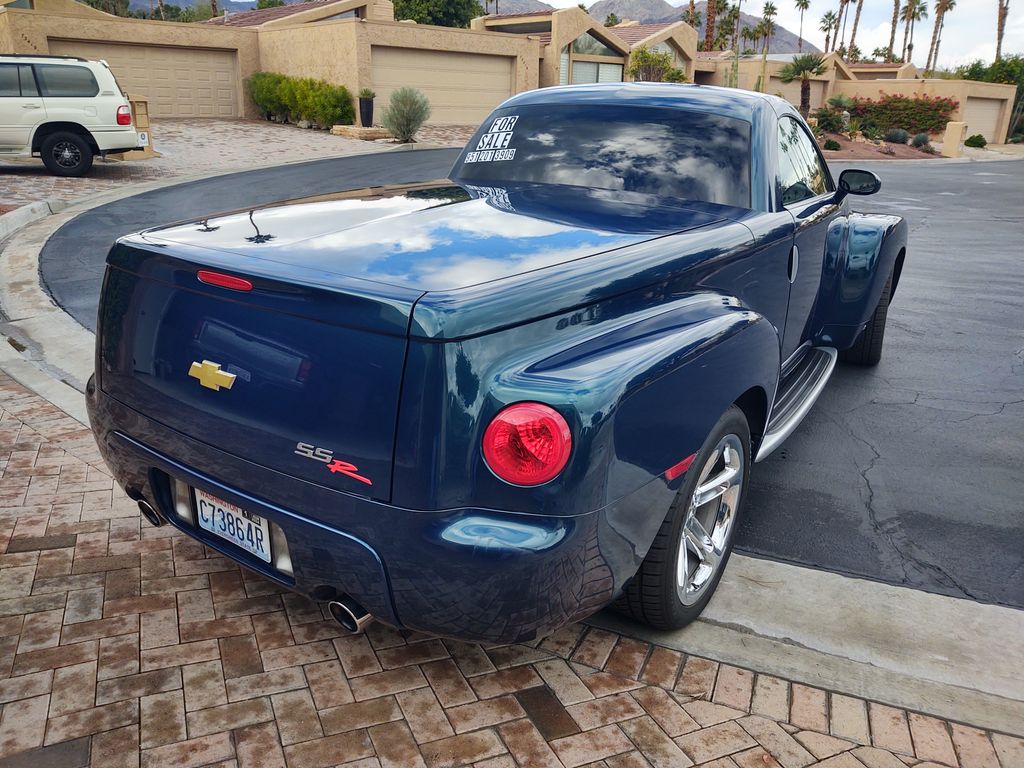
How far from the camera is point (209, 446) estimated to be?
2.50 metres

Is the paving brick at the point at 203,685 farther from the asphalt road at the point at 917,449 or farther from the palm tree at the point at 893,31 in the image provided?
the palm tree at the point at 893,31

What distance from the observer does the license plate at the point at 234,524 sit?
2.52 meters

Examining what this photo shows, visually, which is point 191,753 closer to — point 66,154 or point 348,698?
point 348,698

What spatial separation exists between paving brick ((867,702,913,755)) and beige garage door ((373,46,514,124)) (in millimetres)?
27520

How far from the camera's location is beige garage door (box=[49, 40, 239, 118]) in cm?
2683

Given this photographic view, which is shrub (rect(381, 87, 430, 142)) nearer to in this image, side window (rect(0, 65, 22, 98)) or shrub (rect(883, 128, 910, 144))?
side window (rect(0, 65, 22, 98))

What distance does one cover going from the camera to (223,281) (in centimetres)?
240

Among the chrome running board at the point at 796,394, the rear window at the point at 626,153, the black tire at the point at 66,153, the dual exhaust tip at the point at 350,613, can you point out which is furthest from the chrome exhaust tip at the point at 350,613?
the black tire at the point at 66,153

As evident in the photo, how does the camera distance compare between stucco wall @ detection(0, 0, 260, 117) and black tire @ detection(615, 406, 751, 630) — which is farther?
stucco wall @ detection(0, 0, 260, 117)

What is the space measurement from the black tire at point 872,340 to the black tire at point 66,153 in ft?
47.2

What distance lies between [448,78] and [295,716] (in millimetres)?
30869

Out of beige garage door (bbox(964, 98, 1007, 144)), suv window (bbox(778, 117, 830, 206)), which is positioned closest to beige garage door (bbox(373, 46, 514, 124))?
suv window (bbox(778, 117, 830, 206))

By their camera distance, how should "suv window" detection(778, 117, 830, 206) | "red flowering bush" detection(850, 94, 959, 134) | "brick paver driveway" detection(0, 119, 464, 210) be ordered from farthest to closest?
"red flowering bush" detection(850, 94, 959, 134), "brick paver driveway" detection(0, 119, 464, 210), "suv window" detection(778, 117, 830, 206)

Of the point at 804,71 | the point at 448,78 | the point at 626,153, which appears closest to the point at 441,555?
the point at 626,153
